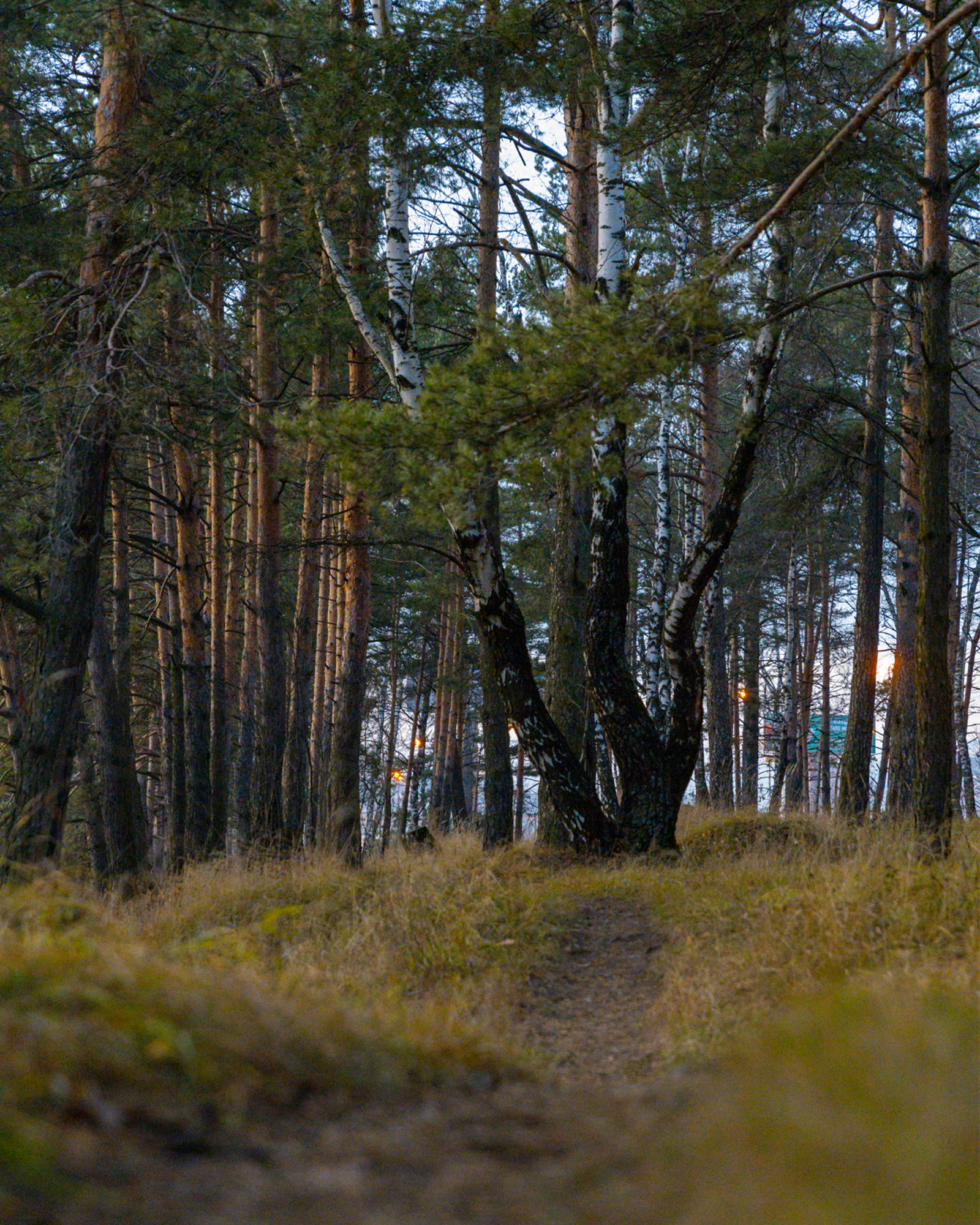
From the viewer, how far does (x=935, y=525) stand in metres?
7.06

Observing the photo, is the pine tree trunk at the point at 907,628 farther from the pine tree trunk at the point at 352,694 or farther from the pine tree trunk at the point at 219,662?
the pine tree trunk at the point at 219,662

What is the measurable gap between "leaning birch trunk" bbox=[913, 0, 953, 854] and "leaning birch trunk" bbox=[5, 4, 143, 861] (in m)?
6.28

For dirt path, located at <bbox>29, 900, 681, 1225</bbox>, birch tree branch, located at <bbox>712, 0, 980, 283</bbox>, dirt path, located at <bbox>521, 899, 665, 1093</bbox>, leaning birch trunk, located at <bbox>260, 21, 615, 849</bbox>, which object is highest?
birch tree branch, located at <bbox>712, 0, 980, 283</bbox>

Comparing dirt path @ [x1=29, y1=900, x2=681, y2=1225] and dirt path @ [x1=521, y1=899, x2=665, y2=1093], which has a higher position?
dirt path @ [x1=29, y1=900, x2=681, y2=1225]

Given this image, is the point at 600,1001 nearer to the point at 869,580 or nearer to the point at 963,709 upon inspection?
the point at 869,580

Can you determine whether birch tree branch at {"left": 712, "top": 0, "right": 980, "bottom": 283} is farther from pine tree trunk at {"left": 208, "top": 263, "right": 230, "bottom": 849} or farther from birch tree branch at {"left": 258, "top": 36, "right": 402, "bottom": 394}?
pine tree trunk at {"left": 208, "top": 263, "right": 230, "bottom": 849}

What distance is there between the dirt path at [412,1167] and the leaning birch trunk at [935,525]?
529cm

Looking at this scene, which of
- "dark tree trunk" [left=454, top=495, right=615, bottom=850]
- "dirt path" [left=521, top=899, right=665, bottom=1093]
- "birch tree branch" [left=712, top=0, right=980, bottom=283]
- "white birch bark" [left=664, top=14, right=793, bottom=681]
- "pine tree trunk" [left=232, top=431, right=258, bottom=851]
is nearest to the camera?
"dirt path" [left=521, top=899, right=665, bottom=1093]

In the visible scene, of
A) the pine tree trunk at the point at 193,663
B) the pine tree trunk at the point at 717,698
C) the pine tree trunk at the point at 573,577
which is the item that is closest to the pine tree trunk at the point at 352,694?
the pine tree trunk at the point at 573,577

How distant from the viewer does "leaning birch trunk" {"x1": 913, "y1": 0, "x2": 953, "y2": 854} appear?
699 cm

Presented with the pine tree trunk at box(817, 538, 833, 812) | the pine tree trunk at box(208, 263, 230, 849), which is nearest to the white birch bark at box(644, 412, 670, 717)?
the pine tree trunk at box(208, 263, 230, 849)

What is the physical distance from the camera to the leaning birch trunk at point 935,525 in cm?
699

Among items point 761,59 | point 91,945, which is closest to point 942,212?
point 761,59

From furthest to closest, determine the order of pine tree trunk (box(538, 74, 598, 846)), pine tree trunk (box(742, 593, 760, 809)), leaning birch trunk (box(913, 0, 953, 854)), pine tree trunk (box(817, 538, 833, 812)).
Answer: pine tree trunk (box(742, 593, 760, 809)), pine tree trunk (box(817, 538, 833, 812)), pine tree trunk (box(538, 74, 598, 846)), leaning birch trunk (box(913, 0, 953, 854))
